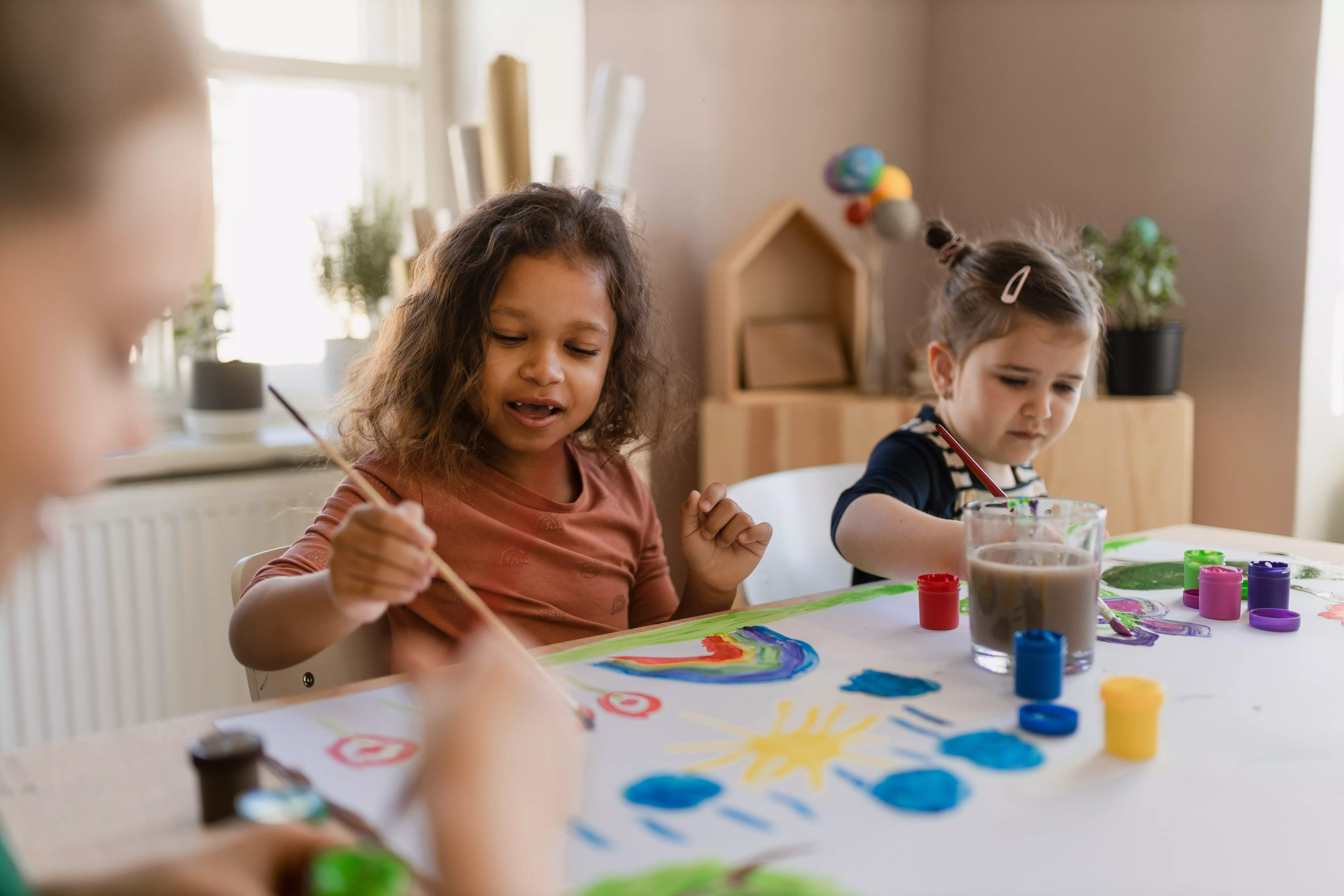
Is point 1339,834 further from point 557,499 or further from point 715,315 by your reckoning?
point 715,315

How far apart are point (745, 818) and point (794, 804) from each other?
1.3 inches

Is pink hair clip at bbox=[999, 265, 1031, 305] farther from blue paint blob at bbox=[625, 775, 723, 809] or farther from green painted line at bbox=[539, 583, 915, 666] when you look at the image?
blue paint blob at bbox=[625, 775, 723, 809]

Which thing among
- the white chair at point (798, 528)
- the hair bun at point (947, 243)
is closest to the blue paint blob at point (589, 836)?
the white chair at point (798, 528)

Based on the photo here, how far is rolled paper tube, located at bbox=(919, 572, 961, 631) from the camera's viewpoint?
0.88 m

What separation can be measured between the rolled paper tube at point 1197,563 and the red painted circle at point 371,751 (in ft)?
2.43

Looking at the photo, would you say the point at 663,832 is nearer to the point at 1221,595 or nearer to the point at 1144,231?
the point at 1221,595

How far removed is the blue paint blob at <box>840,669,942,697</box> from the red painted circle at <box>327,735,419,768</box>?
0.30 m

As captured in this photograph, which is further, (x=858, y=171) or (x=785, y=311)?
(x=785, y=311)

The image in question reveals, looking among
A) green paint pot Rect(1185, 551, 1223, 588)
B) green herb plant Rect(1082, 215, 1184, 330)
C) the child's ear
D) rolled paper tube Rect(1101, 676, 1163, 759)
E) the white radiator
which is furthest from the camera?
green herb plant Rect(1082, 215, 1184, 330)

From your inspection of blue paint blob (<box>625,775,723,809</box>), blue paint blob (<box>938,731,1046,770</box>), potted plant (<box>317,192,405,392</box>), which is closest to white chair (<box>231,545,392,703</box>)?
blue paint blob (<box>625,775,723,809</box>)

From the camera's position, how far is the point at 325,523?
0.96 meters

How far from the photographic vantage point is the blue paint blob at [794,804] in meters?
0.55

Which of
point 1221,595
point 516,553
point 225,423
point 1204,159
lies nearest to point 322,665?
point 516,553

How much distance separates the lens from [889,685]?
75 cm
